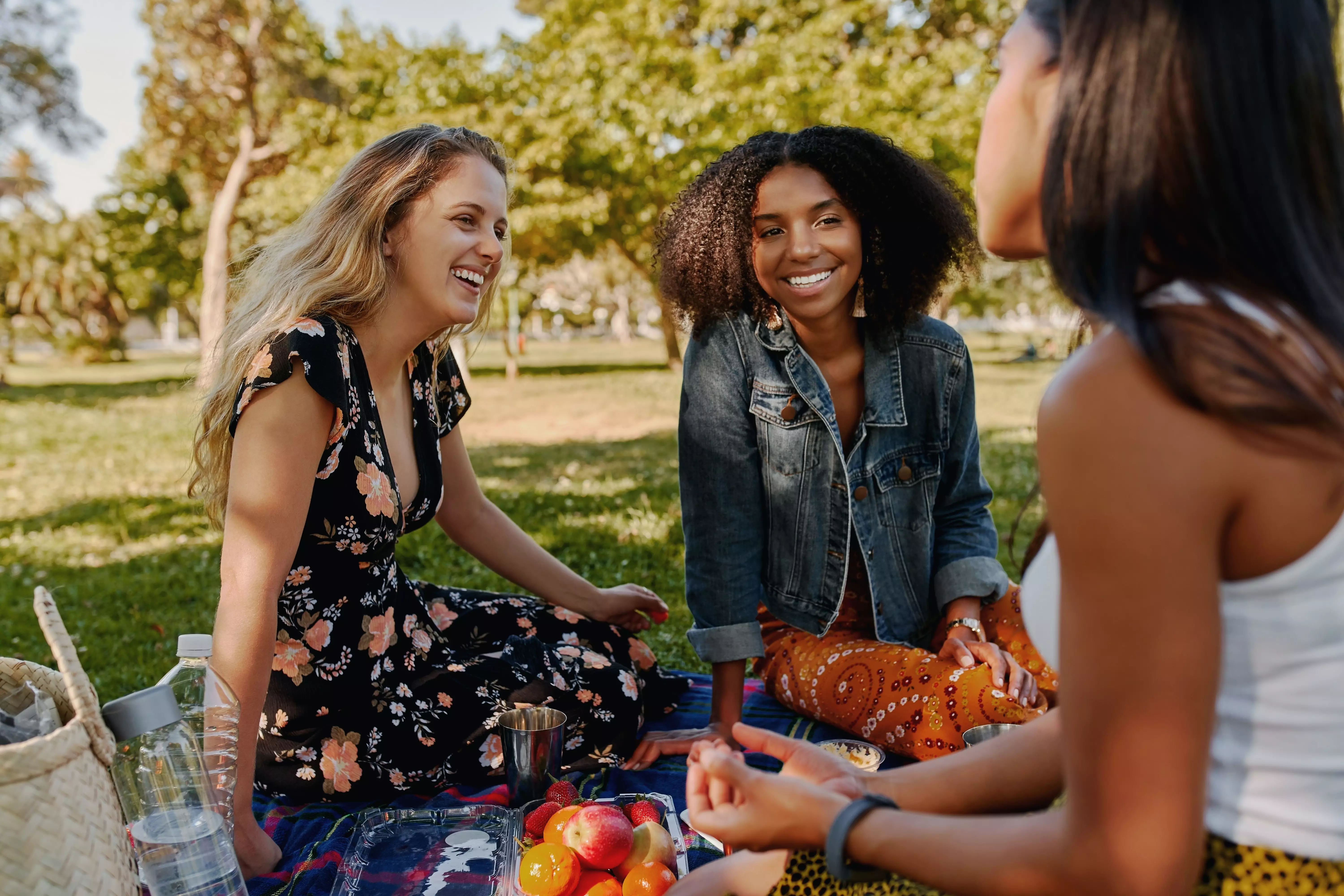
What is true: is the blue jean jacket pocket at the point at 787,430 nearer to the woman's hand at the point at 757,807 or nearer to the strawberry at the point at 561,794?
the strawberry at the point at 561,794

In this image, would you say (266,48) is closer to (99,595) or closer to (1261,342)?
(99,595)

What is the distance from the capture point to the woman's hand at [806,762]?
1.70m

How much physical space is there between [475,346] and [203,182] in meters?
30.4

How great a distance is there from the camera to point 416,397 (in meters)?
3.42

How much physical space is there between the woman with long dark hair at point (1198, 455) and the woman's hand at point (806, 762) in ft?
1.41

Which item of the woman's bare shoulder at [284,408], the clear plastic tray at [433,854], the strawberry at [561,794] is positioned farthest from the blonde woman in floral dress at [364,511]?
the strawberry at [561,794]

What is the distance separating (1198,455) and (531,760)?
7.31 ft

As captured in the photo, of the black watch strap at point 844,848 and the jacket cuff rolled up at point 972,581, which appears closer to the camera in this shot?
the black watch strap at point 844,848

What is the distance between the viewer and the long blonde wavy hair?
294 cm

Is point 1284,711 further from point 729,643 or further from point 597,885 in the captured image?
A: point 729,643

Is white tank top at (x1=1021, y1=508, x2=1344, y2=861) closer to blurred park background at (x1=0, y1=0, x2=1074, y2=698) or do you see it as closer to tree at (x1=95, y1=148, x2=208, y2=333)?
Result: blurred park background at (x1=0, y1=0, x2=1074, y2=698)

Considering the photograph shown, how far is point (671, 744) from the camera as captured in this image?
344 cm

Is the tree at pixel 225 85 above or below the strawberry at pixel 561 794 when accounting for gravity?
above

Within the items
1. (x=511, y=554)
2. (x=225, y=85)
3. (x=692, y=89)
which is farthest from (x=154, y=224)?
(x=511, y=554)
